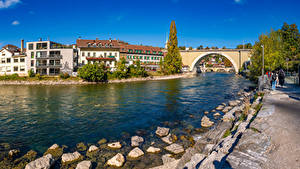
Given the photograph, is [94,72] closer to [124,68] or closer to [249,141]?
[124,68]

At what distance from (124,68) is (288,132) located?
55432mm

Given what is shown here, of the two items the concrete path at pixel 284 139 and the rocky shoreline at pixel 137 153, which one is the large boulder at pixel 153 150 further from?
the concrete path at pixel 284 139

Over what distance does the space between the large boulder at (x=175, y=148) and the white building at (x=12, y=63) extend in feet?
233

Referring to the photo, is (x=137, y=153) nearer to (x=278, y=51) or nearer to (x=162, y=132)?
(x=162, y=132)

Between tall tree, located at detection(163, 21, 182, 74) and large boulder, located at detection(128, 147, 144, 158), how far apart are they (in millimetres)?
66640

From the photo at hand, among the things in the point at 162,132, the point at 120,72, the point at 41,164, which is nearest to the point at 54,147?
the point at 41,164

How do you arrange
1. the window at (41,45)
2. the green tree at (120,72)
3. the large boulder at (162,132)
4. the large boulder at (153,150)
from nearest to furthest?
the large boulder at (153,150), the large boulder at (162,132), the green tree at (120,72), the window at (41,45)

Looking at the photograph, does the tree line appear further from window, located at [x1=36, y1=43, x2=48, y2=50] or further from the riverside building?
window, located at [x1=36, y1=43, x2=48, y2=50]

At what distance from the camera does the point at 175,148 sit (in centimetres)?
1035

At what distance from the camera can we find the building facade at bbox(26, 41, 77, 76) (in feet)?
209

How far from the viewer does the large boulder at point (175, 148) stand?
1010 cm

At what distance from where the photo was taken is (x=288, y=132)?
325 inches

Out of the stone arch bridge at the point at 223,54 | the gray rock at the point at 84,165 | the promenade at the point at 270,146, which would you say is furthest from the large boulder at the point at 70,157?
the stone arch bridge at the point at 223,54

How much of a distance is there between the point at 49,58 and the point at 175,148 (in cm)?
6590
